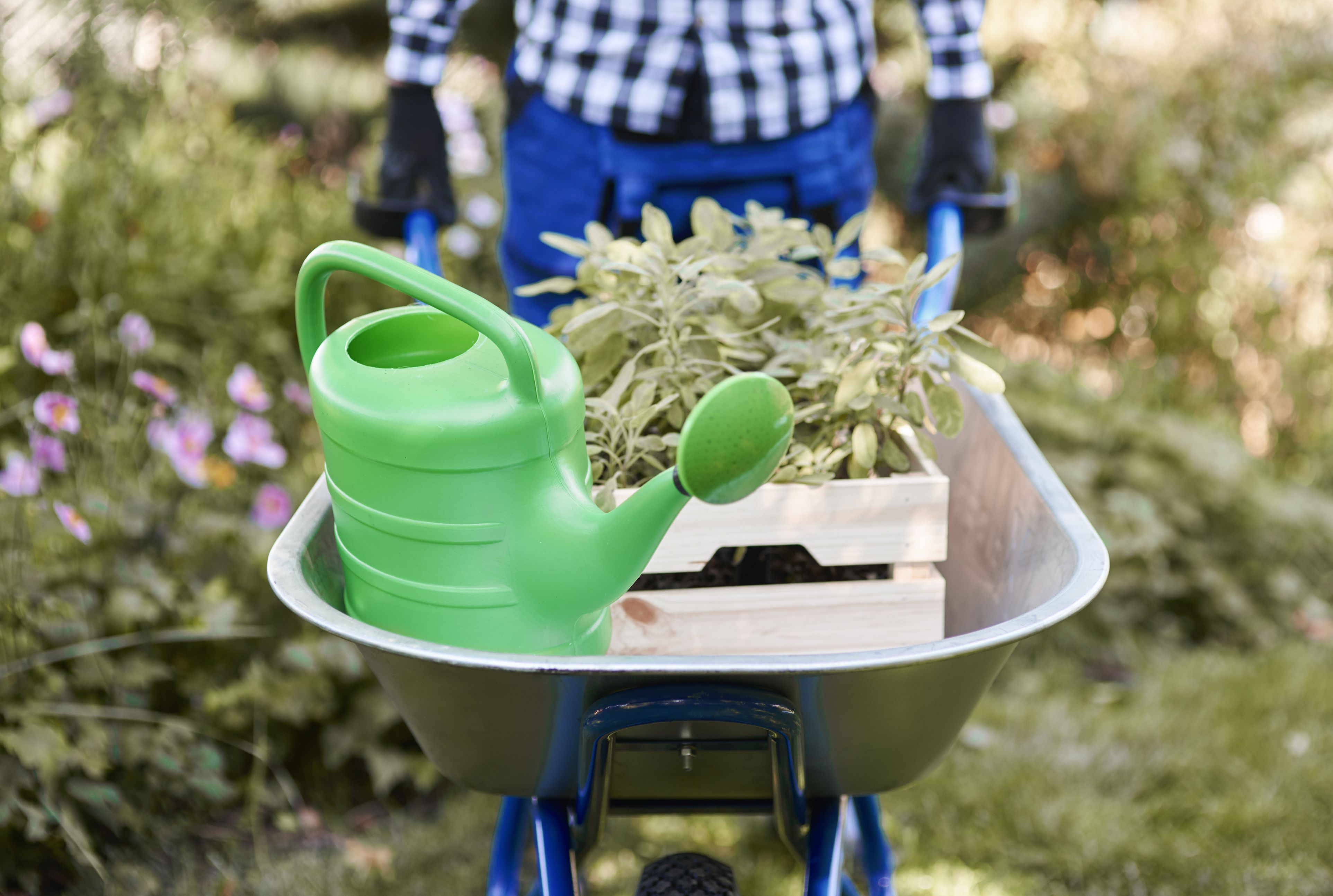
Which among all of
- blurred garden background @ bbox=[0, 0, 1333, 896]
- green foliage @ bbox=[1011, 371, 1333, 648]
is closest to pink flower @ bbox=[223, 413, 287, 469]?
blurred garden background @ bbox=[0, 0, 1333, 896]

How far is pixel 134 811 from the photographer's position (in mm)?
1703

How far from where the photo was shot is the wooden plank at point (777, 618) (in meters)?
1.02

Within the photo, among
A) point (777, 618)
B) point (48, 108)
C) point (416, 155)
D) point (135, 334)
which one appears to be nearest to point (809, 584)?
point (777, 618)

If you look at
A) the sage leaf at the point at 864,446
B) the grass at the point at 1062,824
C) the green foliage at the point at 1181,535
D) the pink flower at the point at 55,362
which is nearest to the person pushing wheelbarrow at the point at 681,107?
the pink flower at the point at 55,362

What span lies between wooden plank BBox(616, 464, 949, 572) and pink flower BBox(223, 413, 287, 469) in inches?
36.8

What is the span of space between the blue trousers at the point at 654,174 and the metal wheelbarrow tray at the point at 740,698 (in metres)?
0.53

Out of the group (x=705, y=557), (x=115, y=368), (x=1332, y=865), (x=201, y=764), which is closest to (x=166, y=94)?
(x=115, y=368)

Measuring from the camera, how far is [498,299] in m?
3.18

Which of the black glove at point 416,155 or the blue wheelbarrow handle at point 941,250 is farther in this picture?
the black glove at point 416,155

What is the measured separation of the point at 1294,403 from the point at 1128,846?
1841 mm

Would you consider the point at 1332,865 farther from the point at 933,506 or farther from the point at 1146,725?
the point at 933,506

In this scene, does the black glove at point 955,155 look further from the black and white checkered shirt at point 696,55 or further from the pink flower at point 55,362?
the pink flower at point 55,362

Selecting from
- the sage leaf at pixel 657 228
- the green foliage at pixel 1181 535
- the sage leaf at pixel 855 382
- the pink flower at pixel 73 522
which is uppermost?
the sage leaf at pixel 657 228

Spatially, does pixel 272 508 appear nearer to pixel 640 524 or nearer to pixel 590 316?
pixel 590 316
